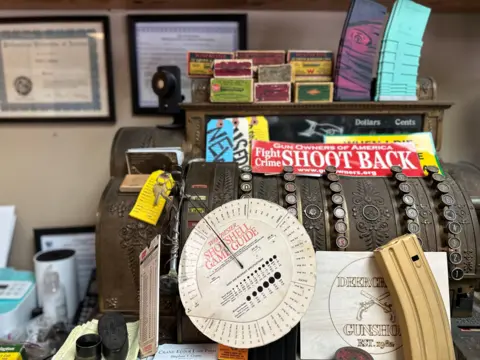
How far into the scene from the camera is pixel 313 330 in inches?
38.0

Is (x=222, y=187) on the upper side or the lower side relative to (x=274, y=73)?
lower

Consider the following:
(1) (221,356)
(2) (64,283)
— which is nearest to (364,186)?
(1) (221,356)

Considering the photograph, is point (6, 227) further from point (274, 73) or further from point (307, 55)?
point (307, 55)

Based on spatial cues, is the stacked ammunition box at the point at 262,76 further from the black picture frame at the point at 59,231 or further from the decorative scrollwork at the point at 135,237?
the black picture frame at the point at 59,231

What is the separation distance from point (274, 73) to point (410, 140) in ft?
1.50

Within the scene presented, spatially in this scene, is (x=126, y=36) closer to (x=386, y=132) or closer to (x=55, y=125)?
(x=55, y=125)

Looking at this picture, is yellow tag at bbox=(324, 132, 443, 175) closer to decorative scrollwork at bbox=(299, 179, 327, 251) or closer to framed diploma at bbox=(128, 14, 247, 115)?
decorative scrollwork at bbox=(299, 179, 327, 251)

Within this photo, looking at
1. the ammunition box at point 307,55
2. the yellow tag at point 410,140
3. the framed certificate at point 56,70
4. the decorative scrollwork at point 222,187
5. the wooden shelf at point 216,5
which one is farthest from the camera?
the framed certificate at point 56,70

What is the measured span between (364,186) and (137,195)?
0.60m

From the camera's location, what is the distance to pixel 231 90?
128cm

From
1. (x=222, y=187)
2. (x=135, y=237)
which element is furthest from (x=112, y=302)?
(x=222, y=187)

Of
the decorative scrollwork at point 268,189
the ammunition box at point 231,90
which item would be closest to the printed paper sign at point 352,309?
the decorative scrollwork at point 268,189

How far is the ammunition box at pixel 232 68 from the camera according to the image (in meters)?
1.27

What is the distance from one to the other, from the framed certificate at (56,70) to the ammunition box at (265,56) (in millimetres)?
606
